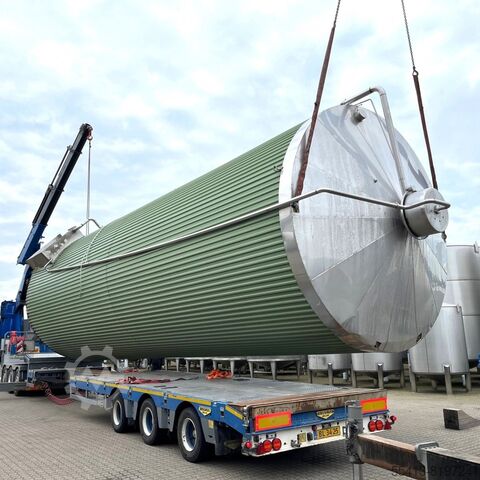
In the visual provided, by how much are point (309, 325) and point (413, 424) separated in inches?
173

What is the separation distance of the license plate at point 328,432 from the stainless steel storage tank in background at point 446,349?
7.51 m

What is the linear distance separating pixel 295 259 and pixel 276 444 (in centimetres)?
205

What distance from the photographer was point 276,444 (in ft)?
17.7

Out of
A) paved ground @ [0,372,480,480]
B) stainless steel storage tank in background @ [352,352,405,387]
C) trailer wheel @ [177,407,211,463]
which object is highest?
stainless steel storage tank in background @ [352,352,405,387]

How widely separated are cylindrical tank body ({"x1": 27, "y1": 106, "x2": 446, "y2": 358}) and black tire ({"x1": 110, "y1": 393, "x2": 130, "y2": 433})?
4.27 ft

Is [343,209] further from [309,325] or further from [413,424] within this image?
[413,424]

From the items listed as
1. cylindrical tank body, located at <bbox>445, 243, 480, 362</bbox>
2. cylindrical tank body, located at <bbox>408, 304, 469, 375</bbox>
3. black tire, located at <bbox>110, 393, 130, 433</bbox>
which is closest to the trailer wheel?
black tire, located at <bbox>110, 393, 130, 433</bbox>

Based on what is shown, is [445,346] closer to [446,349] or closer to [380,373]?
[446,349]

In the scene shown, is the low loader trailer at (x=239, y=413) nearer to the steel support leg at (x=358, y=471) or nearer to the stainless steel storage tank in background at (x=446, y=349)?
the steel support leg at (x=358, y=471)

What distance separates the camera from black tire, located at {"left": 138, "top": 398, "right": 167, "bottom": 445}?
7332mm

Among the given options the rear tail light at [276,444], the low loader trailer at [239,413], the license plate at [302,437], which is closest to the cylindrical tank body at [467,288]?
the low loader trailer at [239,413]

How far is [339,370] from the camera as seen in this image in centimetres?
1584

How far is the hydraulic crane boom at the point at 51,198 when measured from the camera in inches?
592

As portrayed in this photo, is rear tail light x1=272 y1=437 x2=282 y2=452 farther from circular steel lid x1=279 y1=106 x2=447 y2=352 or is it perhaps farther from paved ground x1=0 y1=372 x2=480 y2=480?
circular steel lid x1=279 y1=106 x2=447 y2=352
